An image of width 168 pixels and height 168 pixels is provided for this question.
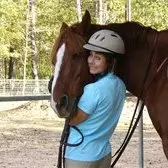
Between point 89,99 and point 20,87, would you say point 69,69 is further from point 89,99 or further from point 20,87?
point 20,87

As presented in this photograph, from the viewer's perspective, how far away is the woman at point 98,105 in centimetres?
251

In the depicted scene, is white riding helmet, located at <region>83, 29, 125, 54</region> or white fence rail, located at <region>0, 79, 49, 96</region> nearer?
white riding helmet, located at <region>83, 29, 125, 54</region>

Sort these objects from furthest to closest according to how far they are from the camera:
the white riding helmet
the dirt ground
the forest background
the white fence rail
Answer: the forest background → the white fence rail → the dirt ground → the white riding helmet

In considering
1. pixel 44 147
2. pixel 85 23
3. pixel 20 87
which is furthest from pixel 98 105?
pixel 20 87

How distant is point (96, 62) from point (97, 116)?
1.02 feet

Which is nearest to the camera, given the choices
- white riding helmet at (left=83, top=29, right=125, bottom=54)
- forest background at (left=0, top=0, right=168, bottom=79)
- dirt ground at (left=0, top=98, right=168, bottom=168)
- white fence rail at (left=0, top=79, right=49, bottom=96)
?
white riding helmet at (left=83, top=29, right=125, bottom=54)

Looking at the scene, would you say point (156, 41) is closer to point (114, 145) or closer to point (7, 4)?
point (114, 145)

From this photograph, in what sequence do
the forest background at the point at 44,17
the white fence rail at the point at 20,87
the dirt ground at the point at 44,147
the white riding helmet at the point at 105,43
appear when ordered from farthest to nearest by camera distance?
the forest background at the point at 44,17
the white fence rail at the point at 20,87
the dirt ground at the point at 44,147
the white riding helmet at the point at 105,43

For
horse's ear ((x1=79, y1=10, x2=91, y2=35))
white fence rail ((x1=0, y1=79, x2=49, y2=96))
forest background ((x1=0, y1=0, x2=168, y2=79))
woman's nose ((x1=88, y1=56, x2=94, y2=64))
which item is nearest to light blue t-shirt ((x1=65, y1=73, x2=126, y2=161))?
woman's nose ((x1=88, y1=56, x2=94, y2=64))

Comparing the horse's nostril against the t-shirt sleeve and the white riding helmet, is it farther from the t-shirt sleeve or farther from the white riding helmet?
the white riding helmet

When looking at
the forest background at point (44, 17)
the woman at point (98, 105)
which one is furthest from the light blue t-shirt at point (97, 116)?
the forest background at point (44, 17)

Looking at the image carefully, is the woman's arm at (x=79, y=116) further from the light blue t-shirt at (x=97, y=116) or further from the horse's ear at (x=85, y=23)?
the horse's ear at (x=85, y=23)

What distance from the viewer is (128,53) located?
2623mm

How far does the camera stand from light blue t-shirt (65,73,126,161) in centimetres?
252
